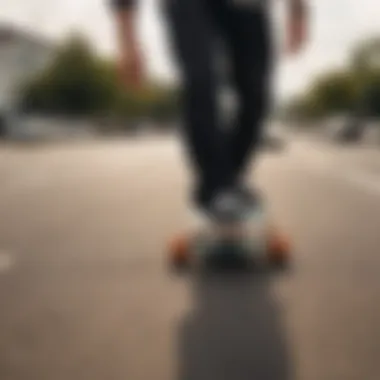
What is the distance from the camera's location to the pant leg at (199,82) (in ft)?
5.39

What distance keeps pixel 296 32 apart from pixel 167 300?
72 centimetres

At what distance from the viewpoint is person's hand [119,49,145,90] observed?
162 cm

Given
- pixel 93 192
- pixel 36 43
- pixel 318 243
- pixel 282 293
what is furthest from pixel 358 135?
pixel 282 293

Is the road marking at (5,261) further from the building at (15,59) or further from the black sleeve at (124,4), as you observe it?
the building at (15,59)

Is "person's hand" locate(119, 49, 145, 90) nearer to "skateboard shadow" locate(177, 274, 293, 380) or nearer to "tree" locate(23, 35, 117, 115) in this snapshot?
"skateboard shadow" locate(177, 274, 293, 380)

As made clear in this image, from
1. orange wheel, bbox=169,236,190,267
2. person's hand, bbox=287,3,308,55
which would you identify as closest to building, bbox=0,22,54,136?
person's hand, bbox=287,3,308,55

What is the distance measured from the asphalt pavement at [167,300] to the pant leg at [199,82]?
0.22 m

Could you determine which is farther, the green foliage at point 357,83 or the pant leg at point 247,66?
the green foliage at point 357,83

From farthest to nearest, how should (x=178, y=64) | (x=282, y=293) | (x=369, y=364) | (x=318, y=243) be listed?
(x=318, y=243) < (x=178, y=64) < (x=282, y=293) < (x=369, y=364)

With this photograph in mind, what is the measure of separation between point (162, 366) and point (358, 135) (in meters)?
4.85

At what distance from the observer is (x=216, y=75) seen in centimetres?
168

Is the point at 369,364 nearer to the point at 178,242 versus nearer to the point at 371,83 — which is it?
the point at 178,242

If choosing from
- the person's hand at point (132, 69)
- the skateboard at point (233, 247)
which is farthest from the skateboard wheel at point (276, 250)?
the person's hand at point (132, 69)

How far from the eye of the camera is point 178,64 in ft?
5.50
